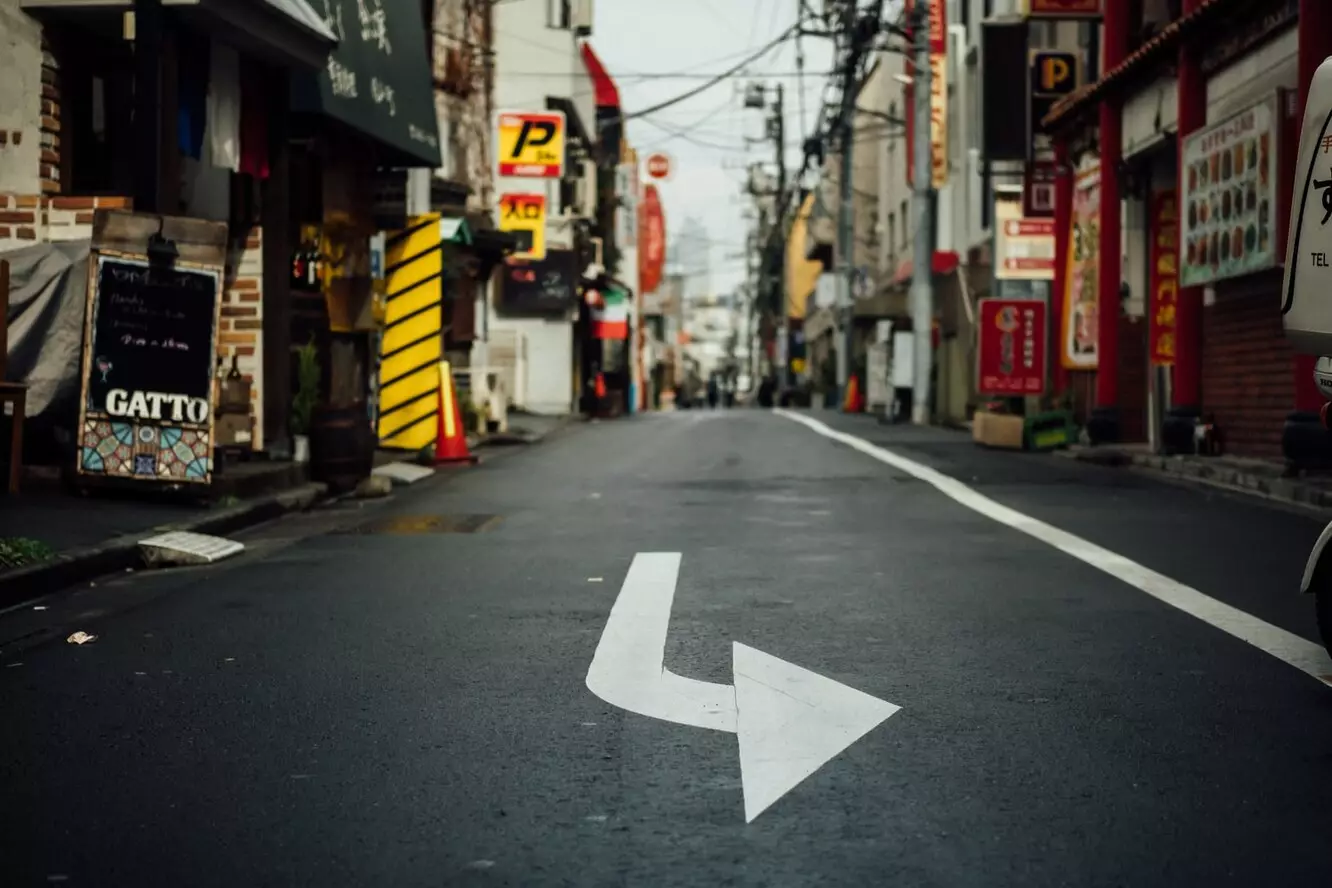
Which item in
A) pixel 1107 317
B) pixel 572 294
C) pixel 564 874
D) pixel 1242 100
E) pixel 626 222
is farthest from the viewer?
pixel 626 222

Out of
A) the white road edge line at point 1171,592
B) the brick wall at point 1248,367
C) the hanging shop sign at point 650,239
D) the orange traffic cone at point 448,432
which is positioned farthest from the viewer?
the hanging shop sign at point 650,239

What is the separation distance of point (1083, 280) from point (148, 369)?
17.0 m

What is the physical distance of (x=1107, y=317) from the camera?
23688 mm

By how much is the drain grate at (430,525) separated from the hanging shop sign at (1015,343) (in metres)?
16.6

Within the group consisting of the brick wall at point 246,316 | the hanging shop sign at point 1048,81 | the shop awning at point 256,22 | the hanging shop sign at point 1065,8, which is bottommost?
the brick wall at point 246,316

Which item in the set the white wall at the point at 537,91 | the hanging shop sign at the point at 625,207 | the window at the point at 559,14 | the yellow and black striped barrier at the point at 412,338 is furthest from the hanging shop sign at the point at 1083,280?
the hanging shop sign at the point at 625,207

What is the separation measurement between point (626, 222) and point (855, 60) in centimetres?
3197

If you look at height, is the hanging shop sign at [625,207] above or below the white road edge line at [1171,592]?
above

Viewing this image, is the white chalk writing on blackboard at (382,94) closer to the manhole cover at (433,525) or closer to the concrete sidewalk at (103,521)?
the concrete sidewalk at (103,521)

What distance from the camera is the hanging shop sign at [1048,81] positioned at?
27375mm

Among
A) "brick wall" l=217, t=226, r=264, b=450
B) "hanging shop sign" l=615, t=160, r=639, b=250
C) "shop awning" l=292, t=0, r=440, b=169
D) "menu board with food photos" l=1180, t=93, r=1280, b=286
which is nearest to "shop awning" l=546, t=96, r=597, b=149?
"hanging shop sign" l=615, t=160, r=639, b=250

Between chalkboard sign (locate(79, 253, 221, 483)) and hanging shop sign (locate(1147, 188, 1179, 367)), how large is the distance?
14.3 metres

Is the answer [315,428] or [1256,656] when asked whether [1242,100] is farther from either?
[1256,656]

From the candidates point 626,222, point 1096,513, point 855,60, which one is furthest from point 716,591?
point 626,222
